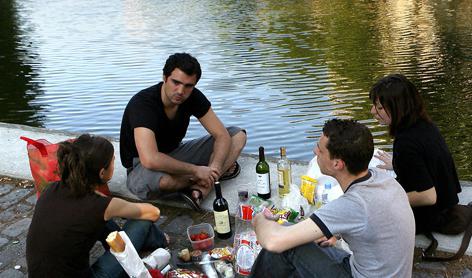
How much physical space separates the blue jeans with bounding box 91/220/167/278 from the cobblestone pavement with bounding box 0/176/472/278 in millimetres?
202

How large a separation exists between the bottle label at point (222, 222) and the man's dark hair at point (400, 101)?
1584 mm

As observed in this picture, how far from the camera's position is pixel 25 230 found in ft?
15.5

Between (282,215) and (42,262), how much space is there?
1.88 m

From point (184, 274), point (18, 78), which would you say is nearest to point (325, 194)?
point (184, 274)

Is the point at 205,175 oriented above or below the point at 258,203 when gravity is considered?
above

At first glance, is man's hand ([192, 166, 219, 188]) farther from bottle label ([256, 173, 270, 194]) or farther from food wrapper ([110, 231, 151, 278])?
food wrapper ([110, 231, 151, 278])

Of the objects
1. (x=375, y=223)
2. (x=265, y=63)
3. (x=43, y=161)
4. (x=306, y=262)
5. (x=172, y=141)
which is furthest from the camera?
(x=265, y=63)

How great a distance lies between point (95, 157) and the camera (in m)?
3.37

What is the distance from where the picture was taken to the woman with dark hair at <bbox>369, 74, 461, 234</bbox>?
371cm

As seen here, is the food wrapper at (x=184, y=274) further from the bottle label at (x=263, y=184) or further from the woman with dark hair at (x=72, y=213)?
the bottle label at (x=263, y=184)

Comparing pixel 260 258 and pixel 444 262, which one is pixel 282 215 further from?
pixel 444 262

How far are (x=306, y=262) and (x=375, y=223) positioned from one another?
58 cm

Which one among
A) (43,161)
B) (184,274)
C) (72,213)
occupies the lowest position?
(184,274)

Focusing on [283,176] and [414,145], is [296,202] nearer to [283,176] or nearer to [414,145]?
[283,176]
